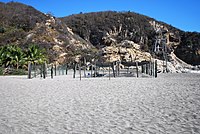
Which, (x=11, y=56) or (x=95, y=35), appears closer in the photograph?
(x=11, y=56)

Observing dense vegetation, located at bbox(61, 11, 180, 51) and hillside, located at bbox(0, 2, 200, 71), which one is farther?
dense vegetation, located at bbox(61, 11, 180, 51)

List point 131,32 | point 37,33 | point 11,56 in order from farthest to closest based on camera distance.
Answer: point 131,32, point 37,33, point 11,56

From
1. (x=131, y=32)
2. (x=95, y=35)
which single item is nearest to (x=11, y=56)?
(x=95, y=35)

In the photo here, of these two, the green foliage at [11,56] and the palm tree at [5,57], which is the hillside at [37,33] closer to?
the green foliage at [11,56]

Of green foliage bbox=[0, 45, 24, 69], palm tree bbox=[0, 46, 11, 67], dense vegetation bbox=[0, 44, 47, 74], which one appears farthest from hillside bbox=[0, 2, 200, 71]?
palm tree bbox=[0, 46, 11, 67]

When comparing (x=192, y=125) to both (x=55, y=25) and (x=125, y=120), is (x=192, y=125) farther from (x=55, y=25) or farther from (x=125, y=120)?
(x=55, y=25)

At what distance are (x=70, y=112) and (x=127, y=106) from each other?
70.5 inches

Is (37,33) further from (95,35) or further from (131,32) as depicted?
(131,32)

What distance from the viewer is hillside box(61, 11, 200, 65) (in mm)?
77062

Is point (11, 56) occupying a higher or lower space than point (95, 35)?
lower

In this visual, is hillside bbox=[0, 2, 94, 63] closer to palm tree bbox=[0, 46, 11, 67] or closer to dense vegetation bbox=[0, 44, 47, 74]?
dense vegetation bbox=[0, 44, 47, 74]

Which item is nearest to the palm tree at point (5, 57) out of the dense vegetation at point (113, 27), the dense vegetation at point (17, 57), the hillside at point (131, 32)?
the dense vegetation at point (17, 57)

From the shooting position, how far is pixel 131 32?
81812 millimetres

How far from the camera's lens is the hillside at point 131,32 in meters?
77.1
